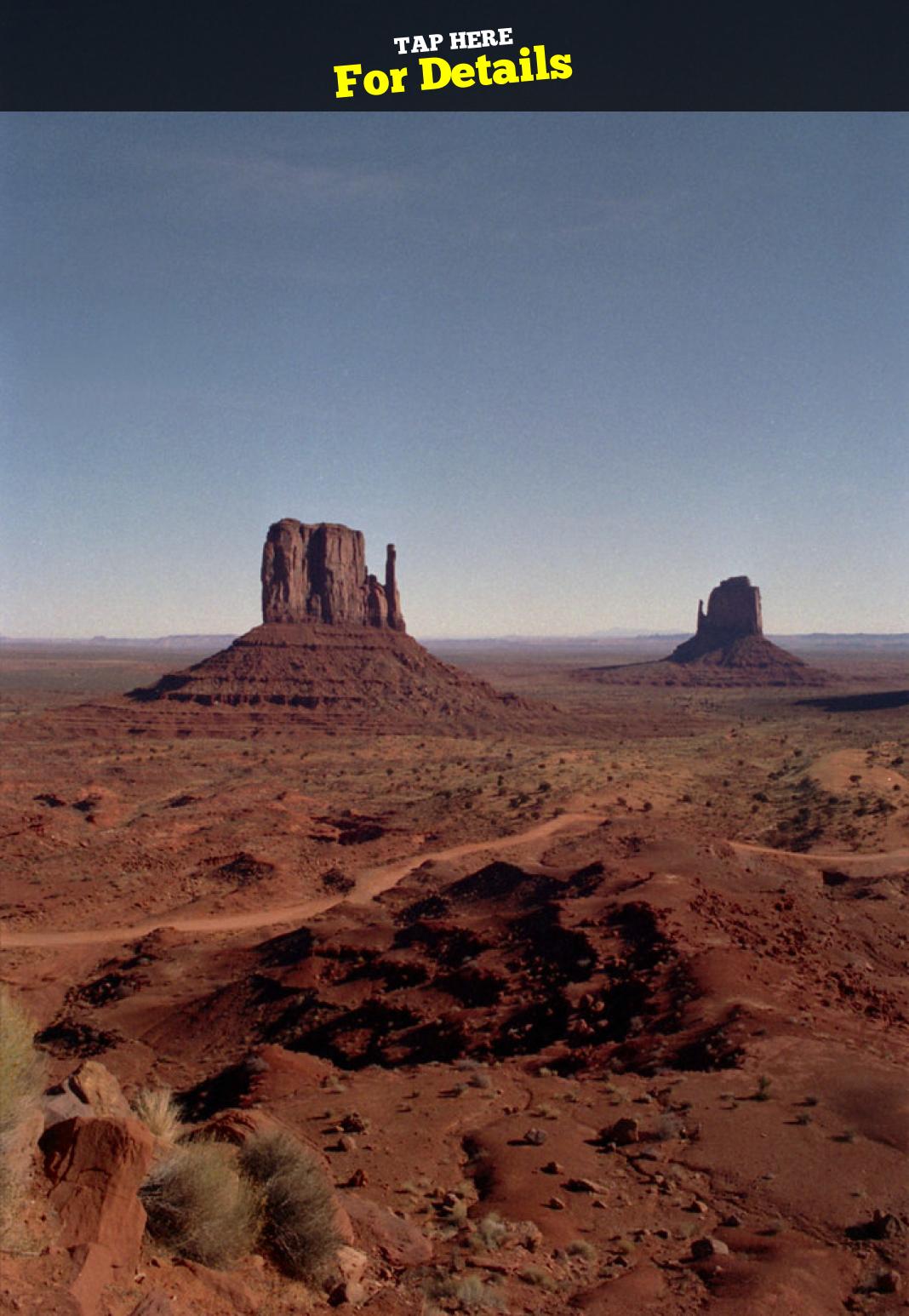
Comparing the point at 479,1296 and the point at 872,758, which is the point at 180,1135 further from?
the point at 872,758

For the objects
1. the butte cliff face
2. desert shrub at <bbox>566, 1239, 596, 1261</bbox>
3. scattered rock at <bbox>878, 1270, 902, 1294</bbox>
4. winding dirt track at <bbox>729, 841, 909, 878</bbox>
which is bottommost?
winding dirt track at <bbox>729, 841, 909, 878</bbox>

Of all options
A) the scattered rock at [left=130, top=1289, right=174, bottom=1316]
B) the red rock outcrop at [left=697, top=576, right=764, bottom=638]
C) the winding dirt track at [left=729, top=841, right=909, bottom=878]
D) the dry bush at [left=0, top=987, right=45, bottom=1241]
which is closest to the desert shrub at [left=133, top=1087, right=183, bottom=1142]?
the dry bush at [left=0, top=987, right=45, bottom=1241]

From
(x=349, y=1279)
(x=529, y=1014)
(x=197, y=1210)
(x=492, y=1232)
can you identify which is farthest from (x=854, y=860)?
(x=197, y=1210)

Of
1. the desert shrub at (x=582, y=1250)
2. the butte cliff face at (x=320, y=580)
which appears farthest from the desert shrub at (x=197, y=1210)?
the butte cliff face at (x=320, y=580)

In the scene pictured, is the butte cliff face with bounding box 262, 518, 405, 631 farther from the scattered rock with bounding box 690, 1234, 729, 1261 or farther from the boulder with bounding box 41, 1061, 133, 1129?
the scattered rock with bounding box 690, 1234, 729, 1261

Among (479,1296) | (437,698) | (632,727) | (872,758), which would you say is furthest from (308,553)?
(479,1296)

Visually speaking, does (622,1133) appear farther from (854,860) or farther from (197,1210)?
(854,860)
